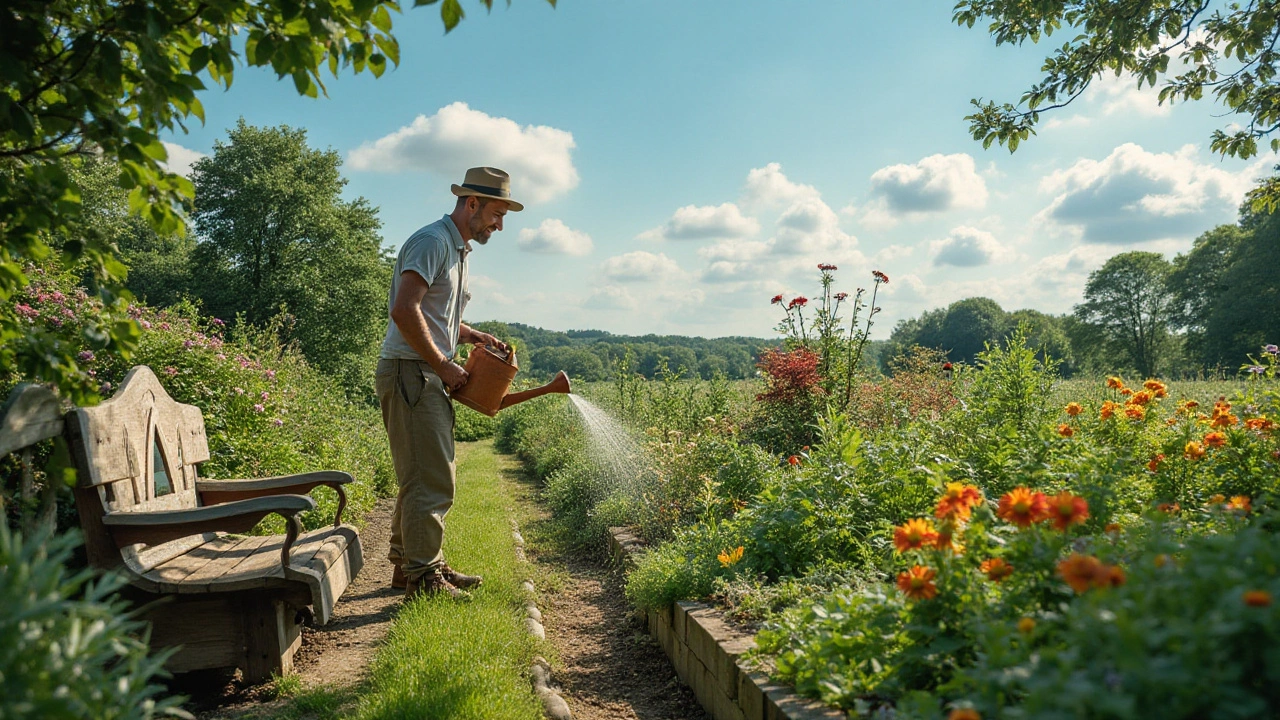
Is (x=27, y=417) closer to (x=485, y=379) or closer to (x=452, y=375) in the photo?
(x=452, y=375)

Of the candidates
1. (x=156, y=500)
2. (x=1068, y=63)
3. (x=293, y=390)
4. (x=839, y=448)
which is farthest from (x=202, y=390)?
(x=1068, y=63)

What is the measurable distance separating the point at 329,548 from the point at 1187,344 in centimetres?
4629

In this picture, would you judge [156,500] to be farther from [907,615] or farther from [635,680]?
[907,615]

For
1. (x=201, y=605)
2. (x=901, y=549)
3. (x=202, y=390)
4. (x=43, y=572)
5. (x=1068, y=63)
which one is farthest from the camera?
(x=202, y=390)

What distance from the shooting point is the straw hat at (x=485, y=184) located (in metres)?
3.89

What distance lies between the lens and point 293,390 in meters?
7.15

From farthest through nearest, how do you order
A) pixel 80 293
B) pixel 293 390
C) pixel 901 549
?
1. pixel 293 390
2. pixel 80 293
3. pixel 901 549

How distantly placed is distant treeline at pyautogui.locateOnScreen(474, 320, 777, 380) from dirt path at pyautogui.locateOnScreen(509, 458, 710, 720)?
9.77ft

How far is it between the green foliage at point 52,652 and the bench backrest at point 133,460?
1.49 meters

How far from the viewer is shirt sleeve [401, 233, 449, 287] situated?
11.7 ft

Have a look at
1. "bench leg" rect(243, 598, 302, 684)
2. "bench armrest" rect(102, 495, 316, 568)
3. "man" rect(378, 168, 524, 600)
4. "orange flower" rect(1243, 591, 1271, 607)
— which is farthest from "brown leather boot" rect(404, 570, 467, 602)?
"orange flower" rect(1243, 591, 1271, 607)

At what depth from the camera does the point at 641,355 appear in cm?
1156

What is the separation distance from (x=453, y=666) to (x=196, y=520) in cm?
112

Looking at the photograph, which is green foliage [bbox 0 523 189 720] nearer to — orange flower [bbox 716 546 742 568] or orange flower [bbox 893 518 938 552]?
orange flower [bbox 893 518 938 552]
